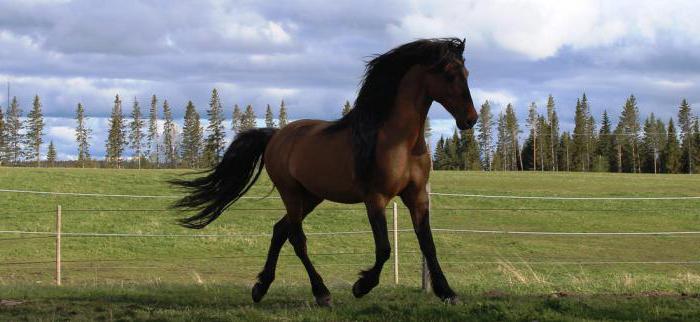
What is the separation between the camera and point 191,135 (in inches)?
4072

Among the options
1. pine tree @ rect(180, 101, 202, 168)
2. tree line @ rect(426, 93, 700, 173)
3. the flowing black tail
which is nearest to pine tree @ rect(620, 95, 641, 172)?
tree line @ rect(426, 93, 700, 173)

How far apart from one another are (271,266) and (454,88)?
8.44 ft

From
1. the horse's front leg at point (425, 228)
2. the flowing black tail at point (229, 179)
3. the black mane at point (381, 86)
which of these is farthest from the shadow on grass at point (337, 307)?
the black mane at point (381, 86)

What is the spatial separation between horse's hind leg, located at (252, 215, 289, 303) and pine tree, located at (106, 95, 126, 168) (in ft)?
319

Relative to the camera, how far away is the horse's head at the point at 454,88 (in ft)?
18.5

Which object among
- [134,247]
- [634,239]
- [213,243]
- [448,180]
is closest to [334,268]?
[213,243]

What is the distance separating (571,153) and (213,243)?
3606 inches

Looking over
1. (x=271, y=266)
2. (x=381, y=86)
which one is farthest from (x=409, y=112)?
(x=271, y=266)

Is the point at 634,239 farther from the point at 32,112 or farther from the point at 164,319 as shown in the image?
the point at 32,112

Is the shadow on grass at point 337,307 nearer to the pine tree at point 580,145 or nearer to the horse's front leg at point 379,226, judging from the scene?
the horse's front leg at point 379,226

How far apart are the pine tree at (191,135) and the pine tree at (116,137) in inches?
354

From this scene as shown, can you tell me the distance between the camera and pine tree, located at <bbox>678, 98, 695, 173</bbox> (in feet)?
303

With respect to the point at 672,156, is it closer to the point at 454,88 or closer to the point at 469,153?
the point at 469,153

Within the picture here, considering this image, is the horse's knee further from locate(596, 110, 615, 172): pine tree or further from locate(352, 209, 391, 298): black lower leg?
locate(596, 110, 615, 172): pine tree
